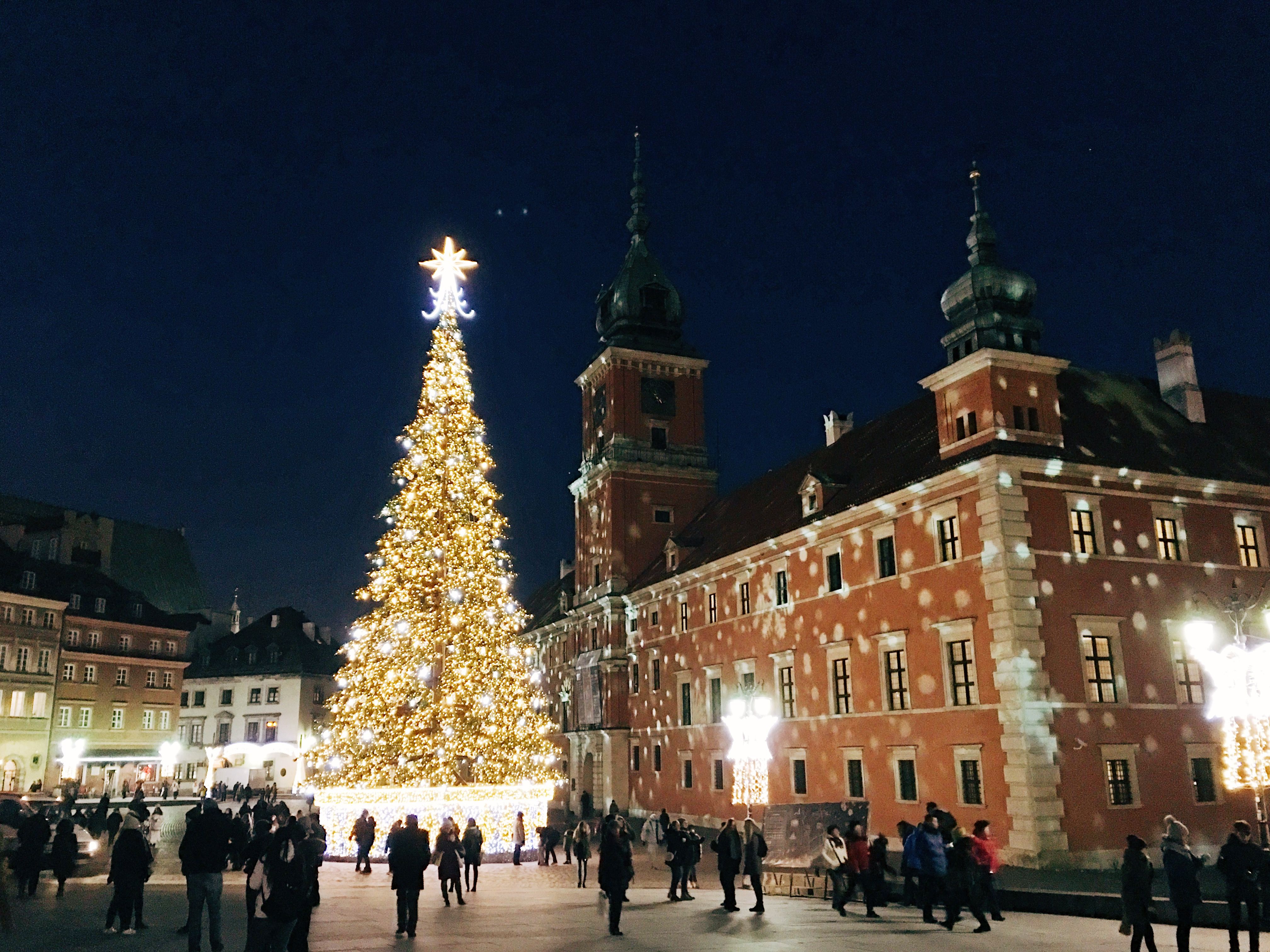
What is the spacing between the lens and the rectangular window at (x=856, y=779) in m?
31.4

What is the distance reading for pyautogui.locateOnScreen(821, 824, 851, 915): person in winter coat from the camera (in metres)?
17.2

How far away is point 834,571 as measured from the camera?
111 feet

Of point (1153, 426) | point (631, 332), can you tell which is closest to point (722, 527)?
point (631, 332)

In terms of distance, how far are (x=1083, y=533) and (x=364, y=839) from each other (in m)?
19.9

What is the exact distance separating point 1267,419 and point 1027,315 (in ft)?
38.3

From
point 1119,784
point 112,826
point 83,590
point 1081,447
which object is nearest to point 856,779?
point 1119,784

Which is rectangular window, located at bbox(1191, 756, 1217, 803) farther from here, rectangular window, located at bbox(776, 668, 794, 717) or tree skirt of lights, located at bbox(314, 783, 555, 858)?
tree skirt of lights, located at bbox(314, 783, 555, 858)

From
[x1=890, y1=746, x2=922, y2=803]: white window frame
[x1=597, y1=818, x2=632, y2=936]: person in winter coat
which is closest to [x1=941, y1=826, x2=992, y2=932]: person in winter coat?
[x1=597, y1=818, x2=632, y2=936]: person in winter coat

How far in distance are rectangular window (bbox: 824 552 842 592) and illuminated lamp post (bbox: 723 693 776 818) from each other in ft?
14.3

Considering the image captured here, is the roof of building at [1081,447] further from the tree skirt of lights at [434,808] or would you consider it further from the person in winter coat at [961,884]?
the tree skirt of lights at [434,808]

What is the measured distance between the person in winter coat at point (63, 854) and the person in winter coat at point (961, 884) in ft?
→ 52.2

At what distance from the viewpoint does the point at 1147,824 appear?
2566 centimetres

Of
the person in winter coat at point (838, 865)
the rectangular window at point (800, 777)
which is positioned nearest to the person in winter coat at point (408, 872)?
the person in winter coat at point (838, 865)

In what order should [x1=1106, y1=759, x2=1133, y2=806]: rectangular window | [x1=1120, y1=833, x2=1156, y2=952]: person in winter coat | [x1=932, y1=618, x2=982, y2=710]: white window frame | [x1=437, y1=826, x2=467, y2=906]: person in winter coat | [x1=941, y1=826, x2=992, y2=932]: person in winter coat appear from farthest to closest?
1. [x1=932, y1=618, x2=982, y2=710]: white window frame
2. [x1=1106, y1=759, x2=1133, y2=806]: rectangular window
3. [x1=437, y1=826, x2=467, y2=906]: person in winter coat
4. [x1=941, y1=826, x2=992, y2=932]: person in winter coat
5. [x1=1120, y1=833, x2=1156, y2=952]: person in winter coat
